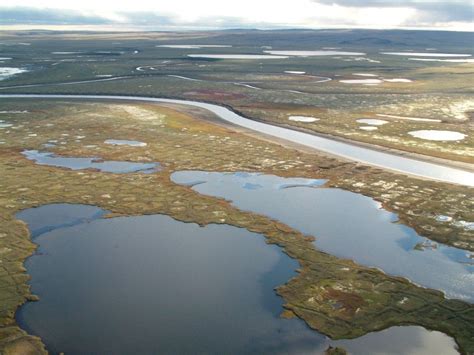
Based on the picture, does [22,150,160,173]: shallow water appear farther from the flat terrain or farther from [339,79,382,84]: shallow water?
[339,79,382,84]: shallow water

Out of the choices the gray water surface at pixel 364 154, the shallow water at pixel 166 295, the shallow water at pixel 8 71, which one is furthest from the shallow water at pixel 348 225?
the shallow water at pixel 8 71

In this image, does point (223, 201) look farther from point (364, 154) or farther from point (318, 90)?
point (318, 90)

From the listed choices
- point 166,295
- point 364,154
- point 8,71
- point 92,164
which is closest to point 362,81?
point 364,154

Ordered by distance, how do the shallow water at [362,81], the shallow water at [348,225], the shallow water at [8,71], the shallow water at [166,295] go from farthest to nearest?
the shallow water at [8,71] < the shallow water at [362,81] < the shallow water at [348,225] < the shallow water at [166,295]

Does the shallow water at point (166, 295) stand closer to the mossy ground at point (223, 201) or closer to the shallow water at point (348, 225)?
the mossy ground at point (223, 201)

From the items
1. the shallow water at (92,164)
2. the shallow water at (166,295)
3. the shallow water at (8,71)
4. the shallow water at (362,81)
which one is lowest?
the shallow water at (8,71)

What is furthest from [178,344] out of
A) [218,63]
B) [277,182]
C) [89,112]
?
[218,63]
